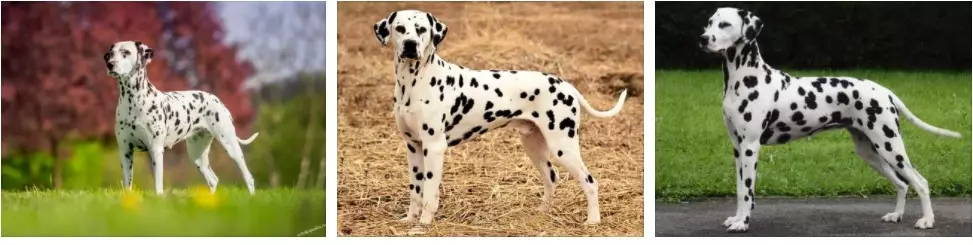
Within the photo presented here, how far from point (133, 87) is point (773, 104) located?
3.87 meters

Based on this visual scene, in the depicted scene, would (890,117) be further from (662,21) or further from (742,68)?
(662,21)

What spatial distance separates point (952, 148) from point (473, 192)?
129 inches

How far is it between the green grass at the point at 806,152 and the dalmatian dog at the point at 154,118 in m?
2.95

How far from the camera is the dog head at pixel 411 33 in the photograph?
7.27m

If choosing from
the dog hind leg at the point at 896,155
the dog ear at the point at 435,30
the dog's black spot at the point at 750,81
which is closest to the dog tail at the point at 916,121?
the dog hind leg at the point at 896,155

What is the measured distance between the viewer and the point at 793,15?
8688 mm

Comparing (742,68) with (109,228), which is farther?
(109,228)

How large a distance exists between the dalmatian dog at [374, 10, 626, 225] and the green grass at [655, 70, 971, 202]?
0.97 m

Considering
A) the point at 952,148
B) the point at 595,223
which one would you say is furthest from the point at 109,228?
the point at 952,148

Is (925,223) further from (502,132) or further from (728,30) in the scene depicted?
(502,132)

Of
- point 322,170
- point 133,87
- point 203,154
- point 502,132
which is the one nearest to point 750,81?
point 502,132

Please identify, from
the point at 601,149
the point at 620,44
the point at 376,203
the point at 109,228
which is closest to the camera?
the point at 109,228

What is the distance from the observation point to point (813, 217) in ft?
26.6

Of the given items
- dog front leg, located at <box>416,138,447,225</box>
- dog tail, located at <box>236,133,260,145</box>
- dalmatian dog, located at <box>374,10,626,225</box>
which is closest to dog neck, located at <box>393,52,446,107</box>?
dalmatian dog, located at <box>374,10,626,225</box>
